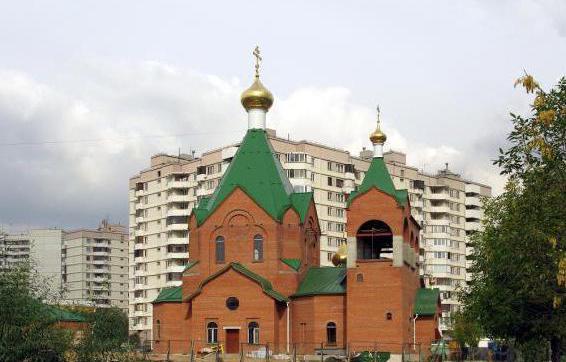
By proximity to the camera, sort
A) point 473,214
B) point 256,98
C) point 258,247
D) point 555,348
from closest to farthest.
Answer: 1. point 555,348
2. point 258,247
3. point 256,98
4. point 473,214

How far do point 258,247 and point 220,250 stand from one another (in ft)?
6.39

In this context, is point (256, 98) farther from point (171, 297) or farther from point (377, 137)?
point (171, 297)

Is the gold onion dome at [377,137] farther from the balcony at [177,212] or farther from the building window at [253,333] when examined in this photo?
the balcony at [177,212]

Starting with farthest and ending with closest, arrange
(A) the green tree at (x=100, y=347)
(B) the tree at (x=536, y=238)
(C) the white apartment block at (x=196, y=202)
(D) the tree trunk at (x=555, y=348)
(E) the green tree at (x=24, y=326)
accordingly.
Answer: (C) the white apartment block at (x=196, y=202), (A) the green tree at (x=100, y=347), (D) the tree trunk at (x=555, y=348), (E) the green tree at (x=24, y=326), (B) the tree at (x=536, y=238)

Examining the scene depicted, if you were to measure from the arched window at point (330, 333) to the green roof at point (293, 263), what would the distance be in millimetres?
3151

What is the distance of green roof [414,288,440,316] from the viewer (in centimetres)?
4275

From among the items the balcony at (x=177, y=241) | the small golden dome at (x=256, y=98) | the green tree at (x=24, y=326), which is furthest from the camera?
the balcony at (x=177, y=241)

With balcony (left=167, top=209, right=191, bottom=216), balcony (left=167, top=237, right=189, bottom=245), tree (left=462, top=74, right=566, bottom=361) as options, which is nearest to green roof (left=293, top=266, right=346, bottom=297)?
tree (left=462, top=74, right=566, bottom=361)

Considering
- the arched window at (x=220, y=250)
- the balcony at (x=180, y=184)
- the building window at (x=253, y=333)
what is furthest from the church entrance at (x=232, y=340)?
the balcony at (x=180, y=184)

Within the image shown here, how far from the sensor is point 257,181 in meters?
44.8

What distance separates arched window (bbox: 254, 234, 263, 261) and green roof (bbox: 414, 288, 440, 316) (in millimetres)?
7804

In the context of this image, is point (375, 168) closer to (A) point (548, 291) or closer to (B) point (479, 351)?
(B) point (479, 351)

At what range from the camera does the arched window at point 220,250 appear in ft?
145

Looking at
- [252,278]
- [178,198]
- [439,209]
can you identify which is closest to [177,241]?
[178,198]
